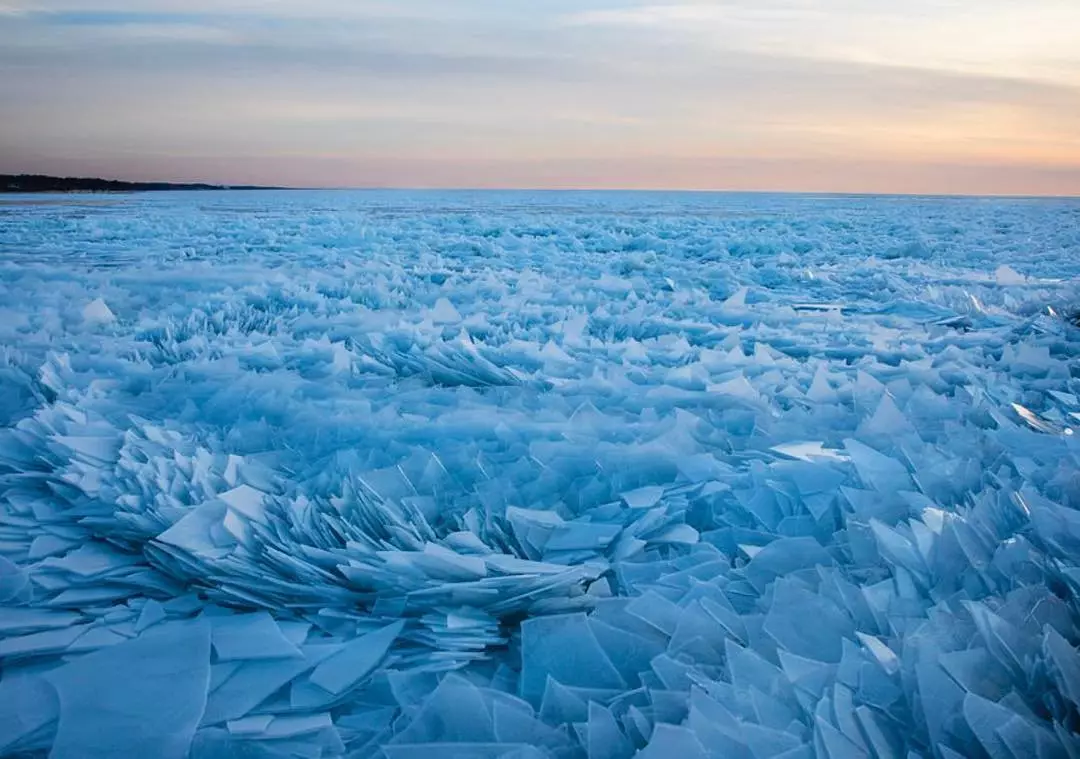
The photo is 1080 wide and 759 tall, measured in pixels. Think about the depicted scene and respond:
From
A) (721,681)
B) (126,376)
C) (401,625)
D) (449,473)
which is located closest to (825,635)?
(721,681)

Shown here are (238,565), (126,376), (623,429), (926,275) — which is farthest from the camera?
(926,275)

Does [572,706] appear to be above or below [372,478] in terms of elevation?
below

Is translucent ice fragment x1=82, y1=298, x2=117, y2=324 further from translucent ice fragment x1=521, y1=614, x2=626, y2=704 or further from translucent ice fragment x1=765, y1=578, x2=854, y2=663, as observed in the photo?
translucent ice fragment x1=765, y1=578, x2=854, y2=663

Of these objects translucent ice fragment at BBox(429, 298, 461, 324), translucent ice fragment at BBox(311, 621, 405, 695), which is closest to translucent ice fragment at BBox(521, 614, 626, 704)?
translucent ice fragment at BBox(311, 621, 405, 695)

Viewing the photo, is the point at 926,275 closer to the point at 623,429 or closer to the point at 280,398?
the point at 623,429

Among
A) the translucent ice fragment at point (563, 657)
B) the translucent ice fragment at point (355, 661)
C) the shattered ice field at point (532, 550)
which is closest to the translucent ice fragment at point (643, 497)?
the shattered ice field at point (532, 550)

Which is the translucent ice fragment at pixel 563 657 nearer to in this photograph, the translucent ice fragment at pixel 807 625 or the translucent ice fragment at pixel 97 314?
the translucent ice fragment at pixel 807 625

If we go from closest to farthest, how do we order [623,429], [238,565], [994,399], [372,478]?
[238,565]
[372,478]
[623,429]
[994,399]

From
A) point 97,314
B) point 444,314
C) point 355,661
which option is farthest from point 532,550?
point 97,314
